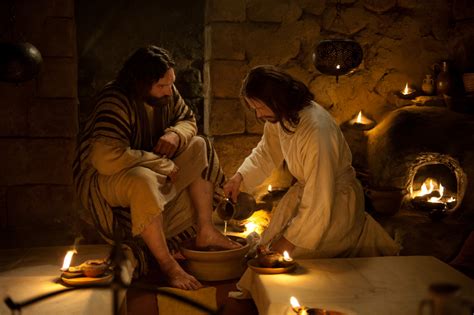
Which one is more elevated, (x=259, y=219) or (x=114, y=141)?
(x=114, y=141)

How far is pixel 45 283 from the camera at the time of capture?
2.96 meters

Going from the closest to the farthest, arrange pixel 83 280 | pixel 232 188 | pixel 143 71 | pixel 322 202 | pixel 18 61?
pixel 83 280 → pixel 322 202 → pixel 143 71 → pixel 232 188 → pixel 18 61

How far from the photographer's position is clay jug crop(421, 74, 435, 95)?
17.2ft

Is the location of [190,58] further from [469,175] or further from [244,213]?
[469,175]

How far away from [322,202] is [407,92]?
8.08 feet

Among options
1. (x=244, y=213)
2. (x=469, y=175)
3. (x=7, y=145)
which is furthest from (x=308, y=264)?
(x=7, y=145)

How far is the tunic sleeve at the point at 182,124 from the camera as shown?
3.88m

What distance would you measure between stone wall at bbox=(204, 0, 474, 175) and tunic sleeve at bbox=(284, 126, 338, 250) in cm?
184

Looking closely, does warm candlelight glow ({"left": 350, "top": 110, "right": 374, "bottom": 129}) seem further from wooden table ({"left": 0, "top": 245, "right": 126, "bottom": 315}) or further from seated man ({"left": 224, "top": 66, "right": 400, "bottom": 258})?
wooden table ({"left": 0, "top": 245, "right": 126, "bottom": 315})

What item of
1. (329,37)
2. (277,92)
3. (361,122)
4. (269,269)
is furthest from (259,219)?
(269,269)

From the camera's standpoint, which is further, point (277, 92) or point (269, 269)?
point (277, 92)

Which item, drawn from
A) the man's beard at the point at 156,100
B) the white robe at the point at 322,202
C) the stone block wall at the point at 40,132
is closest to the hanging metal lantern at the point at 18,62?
the stone block wall at the point at 40,132

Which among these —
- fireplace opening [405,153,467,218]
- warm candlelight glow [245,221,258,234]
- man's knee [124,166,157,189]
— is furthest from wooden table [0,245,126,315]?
fireplace opening [405,153,467,218]

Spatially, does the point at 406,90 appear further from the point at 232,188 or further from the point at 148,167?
the point at 148,167
